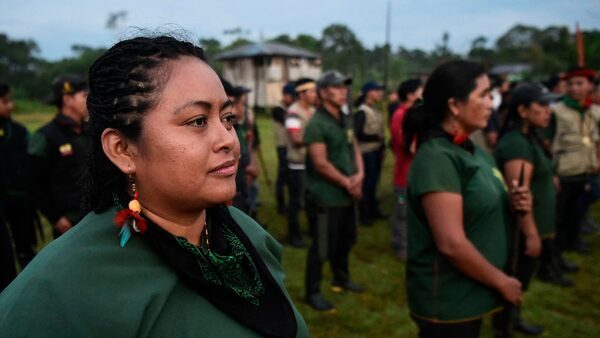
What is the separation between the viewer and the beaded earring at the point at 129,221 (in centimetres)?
125

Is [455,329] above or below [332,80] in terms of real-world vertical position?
below

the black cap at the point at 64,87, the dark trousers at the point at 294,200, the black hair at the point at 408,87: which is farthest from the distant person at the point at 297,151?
the black cap at the point at 64,87

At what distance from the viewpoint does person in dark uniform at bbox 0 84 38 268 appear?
17.1 feet

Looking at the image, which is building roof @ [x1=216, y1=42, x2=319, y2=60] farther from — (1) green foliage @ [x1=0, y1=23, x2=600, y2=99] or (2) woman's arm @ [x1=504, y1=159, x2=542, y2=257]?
(2) woman's arm @ [x1=504, y1=159, x2=542, y2=257]

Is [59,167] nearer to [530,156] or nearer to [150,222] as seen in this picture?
[150,222]

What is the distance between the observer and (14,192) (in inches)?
208

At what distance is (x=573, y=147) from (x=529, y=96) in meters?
2.32

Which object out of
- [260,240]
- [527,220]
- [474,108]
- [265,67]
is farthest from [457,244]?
[265,67]

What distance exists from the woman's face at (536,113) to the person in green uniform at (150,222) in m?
3.10

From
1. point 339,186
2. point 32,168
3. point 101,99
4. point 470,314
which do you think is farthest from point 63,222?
point 470,314

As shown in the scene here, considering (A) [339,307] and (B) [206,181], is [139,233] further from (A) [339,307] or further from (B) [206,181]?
(A) [339,307]

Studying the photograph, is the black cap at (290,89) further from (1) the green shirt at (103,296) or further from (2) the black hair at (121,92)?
(1) the green shirt at (103,296)

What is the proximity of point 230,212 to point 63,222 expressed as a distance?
2704mm

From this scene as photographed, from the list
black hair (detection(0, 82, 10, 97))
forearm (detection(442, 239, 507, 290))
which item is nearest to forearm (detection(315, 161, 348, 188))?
forearm (detection(442, 239, 507, 290))
